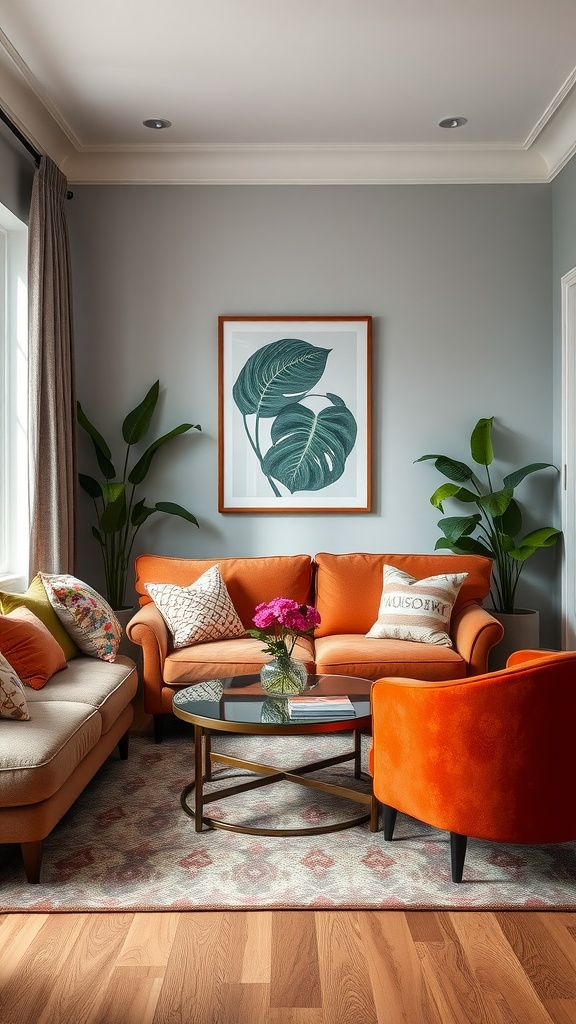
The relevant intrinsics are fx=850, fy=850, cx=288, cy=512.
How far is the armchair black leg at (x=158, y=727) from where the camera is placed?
392 centimetres

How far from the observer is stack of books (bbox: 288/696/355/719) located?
2807 millimetres

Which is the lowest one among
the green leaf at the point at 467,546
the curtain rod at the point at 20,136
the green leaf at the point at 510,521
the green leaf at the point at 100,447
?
the green leaf at the point at 467,546

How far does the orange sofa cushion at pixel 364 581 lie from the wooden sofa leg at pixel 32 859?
2168 mm

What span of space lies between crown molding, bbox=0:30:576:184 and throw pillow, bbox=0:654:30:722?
122 inches

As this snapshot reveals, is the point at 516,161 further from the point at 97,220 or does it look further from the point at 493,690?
the point at 493,690

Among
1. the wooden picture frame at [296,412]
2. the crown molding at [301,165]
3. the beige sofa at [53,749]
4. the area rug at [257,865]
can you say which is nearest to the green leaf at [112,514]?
the wooden picture frame at [296,412]

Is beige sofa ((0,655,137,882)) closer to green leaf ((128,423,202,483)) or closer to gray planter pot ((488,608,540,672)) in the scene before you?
green leaf ((128,423,202,483))

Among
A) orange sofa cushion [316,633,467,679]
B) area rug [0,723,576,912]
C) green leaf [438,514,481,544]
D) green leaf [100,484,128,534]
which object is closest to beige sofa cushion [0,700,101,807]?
area rug [0,723,576,912]

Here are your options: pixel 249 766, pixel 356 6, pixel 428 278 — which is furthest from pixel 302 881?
pixel 428 278

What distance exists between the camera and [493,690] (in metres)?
2.29

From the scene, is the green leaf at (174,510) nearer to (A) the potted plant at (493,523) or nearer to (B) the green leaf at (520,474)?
(A) the potted plant at (493,523)

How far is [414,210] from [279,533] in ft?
6.51

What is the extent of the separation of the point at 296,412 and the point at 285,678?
2.08 meters

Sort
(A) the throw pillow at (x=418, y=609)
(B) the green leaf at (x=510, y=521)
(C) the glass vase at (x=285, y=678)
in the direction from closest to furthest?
(C) the glass vase at (x=285, y=678) → (A) the throw pillow at (x=418, y=609) → (B) the green leaf at (x=510, y=521)
